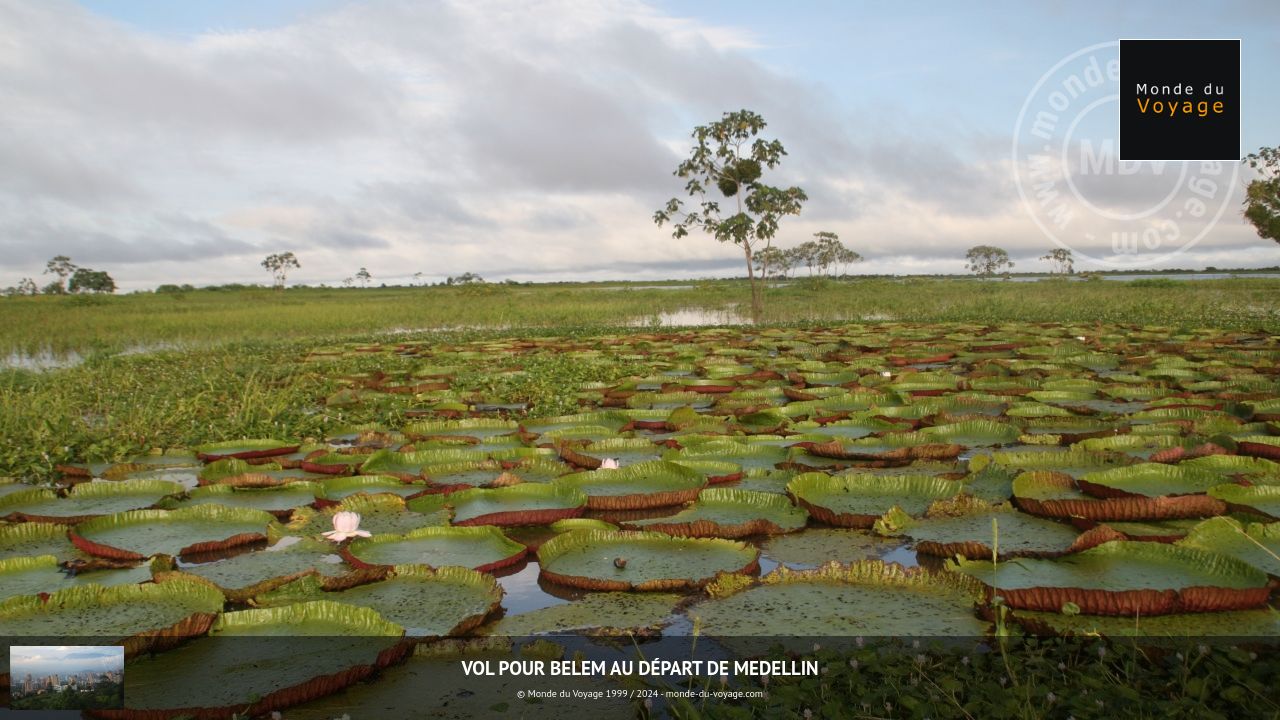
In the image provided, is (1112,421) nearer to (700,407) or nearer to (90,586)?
(700,407)

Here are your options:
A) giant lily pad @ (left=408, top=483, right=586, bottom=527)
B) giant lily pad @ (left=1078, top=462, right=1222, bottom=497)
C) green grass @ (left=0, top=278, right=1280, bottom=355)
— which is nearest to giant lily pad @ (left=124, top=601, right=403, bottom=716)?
giant lily pad @ (left=408, top=483, right=586, bottom=527)

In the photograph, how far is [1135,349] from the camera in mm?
9789

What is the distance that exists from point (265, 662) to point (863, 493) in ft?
9.11

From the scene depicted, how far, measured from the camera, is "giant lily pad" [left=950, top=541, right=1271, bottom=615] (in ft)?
7.64

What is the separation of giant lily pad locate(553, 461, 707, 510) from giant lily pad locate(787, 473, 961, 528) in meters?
0.55

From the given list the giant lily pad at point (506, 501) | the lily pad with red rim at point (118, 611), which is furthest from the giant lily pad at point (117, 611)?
the giant lily pad at point (506, 501)

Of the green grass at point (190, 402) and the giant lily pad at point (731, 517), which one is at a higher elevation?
the green grass at point (190, 402)

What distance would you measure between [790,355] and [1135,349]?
441 centimetres

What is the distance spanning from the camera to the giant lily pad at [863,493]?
3.57m

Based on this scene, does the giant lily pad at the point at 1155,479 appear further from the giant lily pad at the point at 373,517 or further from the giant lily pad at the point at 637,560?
the giant lily pad at the point at 373,517

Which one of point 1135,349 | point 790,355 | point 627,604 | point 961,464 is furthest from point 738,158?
point 627,604

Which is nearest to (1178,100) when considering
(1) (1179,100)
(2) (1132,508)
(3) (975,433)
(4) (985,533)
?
(1) (1179,100)

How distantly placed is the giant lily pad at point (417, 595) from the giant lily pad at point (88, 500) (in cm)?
173

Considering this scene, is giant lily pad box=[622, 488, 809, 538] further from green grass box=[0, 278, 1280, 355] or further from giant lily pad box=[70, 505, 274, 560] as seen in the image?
green grass box=[0, 278, 1280, 355]
